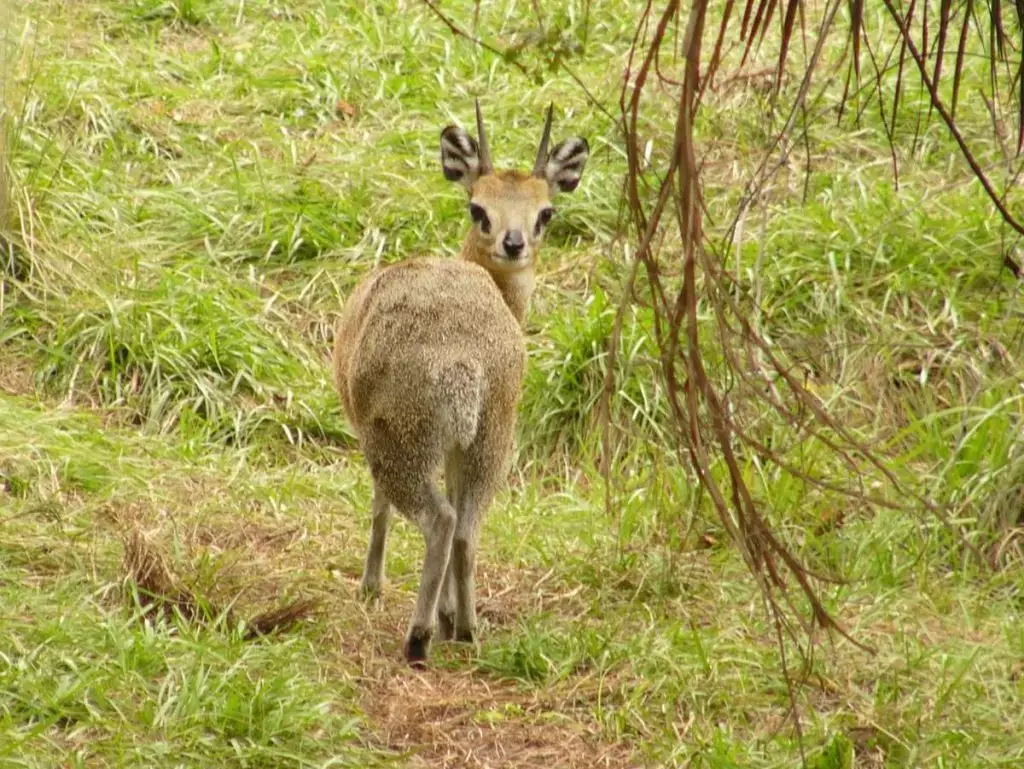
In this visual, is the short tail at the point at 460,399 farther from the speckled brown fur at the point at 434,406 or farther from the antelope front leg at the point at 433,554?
the antelope front leg at the point at 433,554

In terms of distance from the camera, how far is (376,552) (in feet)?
19.7

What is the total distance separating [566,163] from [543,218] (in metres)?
0.39

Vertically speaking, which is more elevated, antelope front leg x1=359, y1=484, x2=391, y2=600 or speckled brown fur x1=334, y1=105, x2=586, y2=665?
speckled brown fur x1=334, y1=105, x2=586, y2=665

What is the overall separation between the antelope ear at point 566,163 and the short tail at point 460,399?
7.10ft

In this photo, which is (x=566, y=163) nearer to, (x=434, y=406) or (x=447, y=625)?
(x=434, y=406)

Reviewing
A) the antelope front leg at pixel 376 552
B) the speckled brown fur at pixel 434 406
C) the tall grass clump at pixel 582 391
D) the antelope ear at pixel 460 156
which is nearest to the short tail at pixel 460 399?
the speckled brown fur at pixel 434 406

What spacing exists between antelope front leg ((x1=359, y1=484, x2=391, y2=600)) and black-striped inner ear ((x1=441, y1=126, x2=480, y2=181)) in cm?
186

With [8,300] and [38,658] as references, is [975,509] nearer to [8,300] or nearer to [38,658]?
[38,658]

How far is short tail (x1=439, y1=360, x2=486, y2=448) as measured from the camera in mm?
5363

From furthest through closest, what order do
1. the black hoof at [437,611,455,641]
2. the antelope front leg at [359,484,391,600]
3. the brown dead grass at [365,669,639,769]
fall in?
the antelope front leg at [359,484,391,600] < the black hoof at [437,611,455,641] < the brown dead grass at [365,669,639,769]

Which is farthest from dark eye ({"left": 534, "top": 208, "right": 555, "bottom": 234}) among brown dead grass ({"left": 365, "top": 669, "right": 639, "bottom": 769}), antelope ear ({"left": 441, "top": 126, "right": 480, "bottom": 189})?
brown dead grass ({"left": 365, "top": 669, "right": 639, "bottom": 769})

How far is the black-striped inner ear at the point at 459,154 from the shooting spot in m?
7.34

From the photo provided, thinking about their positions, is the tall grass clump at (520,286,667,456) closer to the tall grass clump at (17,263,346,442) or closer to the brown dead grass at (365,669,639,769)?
the tall grass clump at (17,263,346,442)

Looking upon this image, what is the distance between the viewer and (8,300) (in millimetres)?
7938
